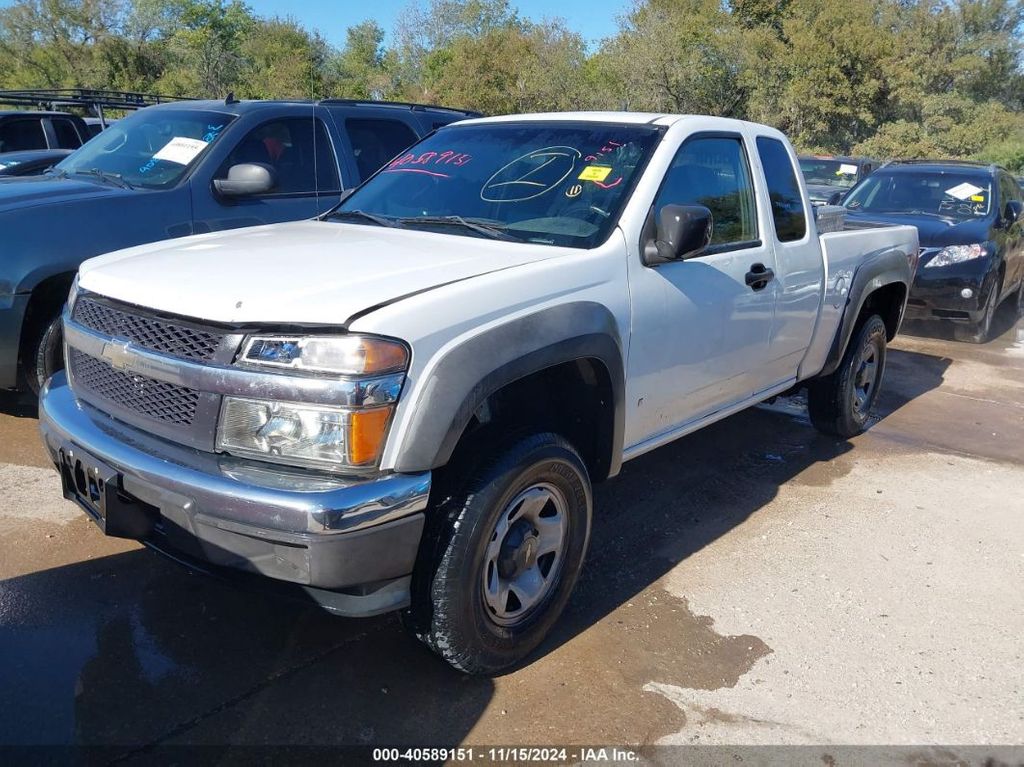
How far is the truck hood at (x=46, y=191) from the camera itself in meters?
4.82

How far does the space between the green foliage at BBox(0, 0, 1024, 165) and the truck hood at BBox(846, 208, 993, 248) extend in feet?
83.3

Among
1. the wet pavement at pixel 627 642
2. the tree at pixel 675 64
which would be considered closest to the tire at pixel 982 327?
the wet pavement at pixel 627 642

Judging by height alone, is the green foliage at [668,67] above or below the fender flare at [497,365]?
above

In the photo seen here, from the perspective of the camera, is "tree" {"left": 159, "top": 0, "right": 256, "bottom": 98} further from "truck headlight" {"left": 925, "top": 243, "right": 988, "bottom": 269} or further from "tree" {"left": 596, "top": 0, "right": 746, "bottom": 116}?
"truck headlight" {"left": 925, "top": 243, "right": 988, "bottom": 269}

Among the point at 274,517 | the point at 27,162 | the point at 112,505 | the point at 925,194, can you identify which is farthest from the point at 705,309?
the point at 925,194

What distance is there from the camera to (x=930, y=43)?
38469 millimetres

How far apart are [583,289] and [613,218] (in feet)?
1.52

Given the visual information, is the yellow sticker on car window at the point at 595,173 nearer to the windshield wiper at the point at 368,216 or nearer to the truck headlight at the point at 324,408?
the windshield wiper at the point at 368,216

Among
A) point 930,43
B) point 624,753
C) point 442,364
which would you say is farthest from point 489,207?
point 930,43

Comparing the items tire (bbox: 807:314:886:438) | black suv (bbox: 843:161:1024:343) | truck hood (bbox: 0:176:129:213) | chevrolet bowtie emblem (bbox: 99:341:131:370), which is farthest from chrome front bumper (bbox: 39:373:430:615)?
black suv (bbox: 843:161:1024:343)

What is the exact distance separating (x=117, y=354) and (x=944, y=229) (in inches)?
336

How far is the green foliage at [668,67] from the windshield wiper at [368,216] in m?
31.2

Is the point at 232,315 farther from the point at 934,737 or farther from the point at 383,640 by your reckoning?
the point at 934,737

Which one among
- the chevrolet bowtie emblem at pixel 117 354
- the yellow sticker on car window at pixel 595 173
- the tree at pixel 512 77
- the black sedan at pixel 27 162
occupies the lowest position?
the chevrolet bowtie emblem at pixel 117 354
